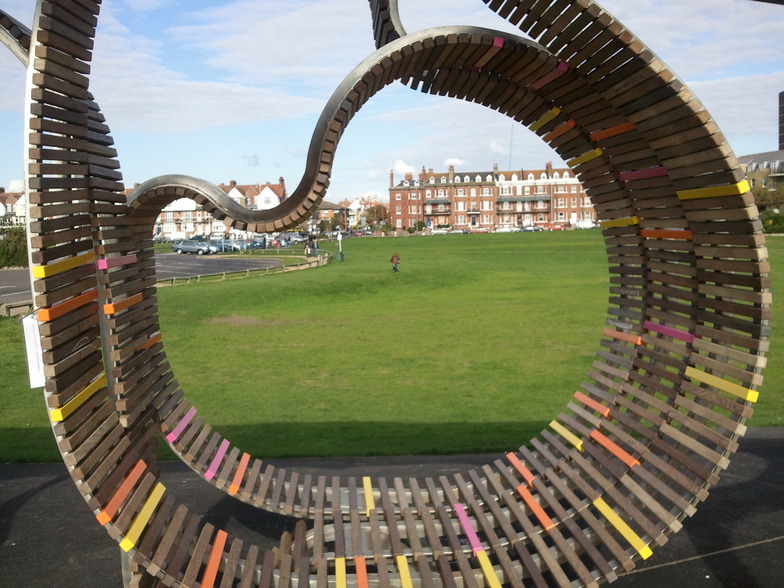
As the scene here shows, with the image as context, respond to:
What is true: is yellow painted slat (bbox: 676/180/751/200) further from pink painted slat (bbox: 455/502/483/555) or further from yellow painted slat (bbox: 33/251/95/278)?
yellow painted slat (bbox: 33/251/95/278)

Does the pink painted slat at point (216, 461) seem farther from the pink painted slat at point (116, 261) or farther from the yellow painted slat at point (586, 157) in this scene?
the yellow painted slat at point (586, 157)

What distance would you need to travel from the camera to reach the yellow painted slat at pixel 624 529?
4902 millimetres

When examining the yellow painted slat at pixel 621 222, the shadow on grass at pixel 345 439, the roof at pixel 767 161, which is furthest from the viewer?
the roof at pixel 767 161

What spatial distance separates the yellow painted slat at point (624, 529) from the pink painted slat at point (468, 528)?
0.91 metres

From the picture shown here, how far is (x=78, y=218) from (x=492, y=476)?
382cm

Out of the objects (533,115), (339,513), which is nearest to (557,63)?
(533,115)

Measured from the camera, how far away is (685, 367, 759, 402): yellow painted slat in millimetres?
4921

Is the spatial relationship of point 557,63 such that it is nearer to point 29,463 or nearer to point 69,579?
point 69,579

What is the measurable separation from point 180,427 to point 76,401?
1692 millimetres

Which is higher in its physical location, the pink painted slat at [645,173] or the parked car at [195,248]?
the pink painted slat at [645,173]

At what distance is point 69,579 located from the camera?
592 centimetres

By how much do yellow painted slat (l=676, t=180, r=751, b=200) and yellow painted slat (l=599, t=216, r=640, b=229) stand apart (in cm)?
78

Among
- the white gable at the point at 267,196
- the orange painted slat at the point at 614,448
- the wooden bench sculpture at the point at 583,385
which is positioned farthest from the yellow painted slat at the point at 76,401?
the white gable at the point at 267,196

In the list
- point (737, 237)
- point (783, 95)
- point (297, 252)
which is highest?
point (783, 95)
